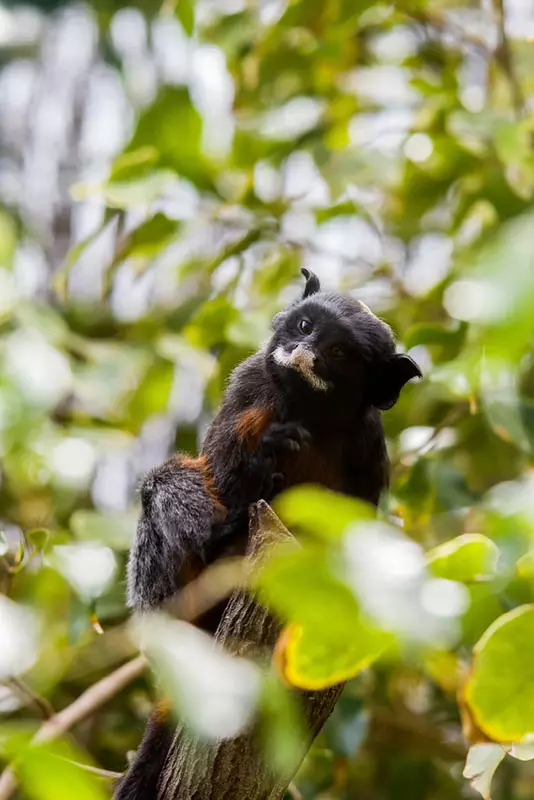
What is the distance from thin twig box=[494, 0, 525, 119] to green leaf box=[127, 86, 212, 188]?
1.13 metres

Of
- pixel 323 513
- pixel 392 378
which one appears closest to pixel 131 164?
pixel 392 378

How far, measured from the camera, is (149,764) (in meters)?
2.06

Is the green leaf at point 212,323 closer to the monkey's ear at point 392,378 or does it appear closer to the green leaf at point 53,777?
the monkey's ear at point 392,378

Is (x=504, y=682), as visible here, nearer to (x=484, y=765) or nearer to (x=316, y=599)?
(x=316, y=599)

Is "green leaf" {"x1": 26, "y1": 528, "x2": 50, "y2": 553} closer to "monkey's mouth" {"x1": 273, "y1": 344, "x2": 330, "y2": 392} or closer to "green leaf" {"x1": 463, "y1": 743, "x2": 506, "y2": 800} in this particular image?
"monkey's mouth" {"x1": 273, "y1": 344, "x2": 330, "y2": 392}

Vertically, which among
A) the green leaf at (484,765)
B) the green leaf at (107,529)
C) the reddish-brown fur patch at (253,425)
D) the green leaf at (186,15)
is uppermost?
the green leaf at (186,15)

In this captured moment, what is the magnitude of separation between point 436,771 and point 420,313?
4.87ft

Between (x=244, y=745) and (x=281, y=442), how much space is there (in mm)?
845

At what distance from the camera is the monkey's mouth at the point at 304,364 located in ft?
7.52

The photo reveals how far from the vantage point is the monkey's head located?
234 cm

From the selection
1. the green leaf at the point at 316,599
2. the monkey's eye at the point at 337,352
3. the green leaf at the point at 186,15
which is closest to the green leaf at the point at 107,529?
the monkey's eye at the point at 337,352

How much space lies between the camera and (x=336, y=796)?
3326mm

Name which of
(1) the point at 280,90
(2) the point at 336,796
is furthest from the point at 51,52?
(2) the point at 336,796

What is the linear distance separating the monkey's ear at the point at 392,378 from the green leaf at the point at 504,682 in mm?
1379
